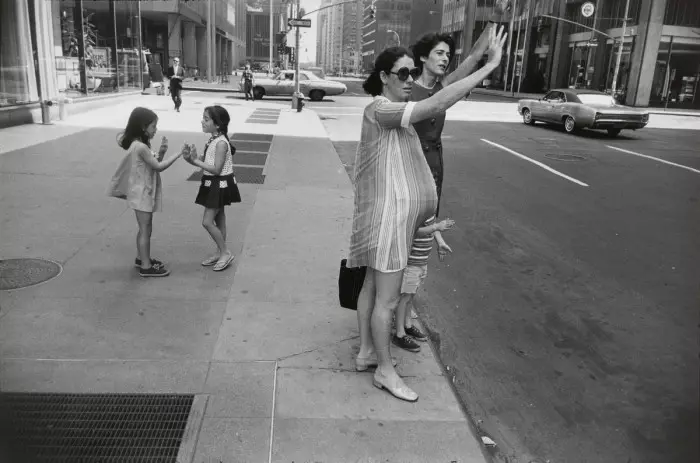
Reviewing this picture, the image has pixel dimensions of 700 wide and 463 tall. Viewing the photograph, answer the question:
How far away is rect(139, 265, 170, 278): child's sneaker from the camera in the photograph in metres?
5.23

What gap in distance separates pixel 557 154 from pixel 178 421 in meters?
13.1

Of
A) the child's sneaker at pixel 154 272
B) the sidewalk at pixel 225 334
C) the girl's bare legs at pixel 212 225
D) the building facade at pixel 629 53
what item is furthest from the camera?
the building facade at pixel 629 53

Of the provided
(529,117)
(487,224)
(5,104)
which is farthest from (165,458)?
(529,117)

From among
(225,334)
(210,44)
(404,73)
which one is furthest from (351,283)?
(210,44)

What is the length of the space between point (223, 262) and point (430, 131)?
254 cm

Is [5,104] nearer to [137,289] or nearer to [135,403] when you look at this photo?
[137,289]

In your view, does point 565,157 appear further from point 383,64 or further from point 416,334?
point 383,64

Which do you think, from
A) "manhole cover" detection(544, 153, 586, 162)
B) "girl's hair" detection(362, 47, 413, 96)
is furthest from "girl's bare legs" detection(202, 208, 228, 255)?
"manhole cover" detection(544, 153, 586, 162)

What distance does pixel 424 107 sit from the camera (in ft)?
9.73

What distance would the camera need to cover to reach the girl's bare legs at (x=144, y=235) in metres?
5.12

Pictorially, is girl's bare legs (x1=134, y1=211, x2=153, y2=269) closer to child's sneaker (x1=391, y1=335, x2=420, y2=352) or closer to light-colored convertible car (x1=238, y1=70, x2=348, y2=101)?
child's sneaker (x1=391, y1=335, x2=420, y2=352)

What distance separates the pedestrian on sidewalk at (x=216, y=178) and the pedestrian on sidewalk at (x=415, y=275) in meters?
1.98

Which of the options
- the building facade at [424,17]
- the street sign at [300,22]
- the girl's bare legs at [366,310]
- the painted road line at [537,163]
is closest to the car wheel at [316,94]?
the street sign at [300,22]

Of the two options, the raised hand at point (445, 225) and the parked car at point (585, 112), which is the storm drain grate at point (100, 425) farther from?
the parked car at point (585, 112)
